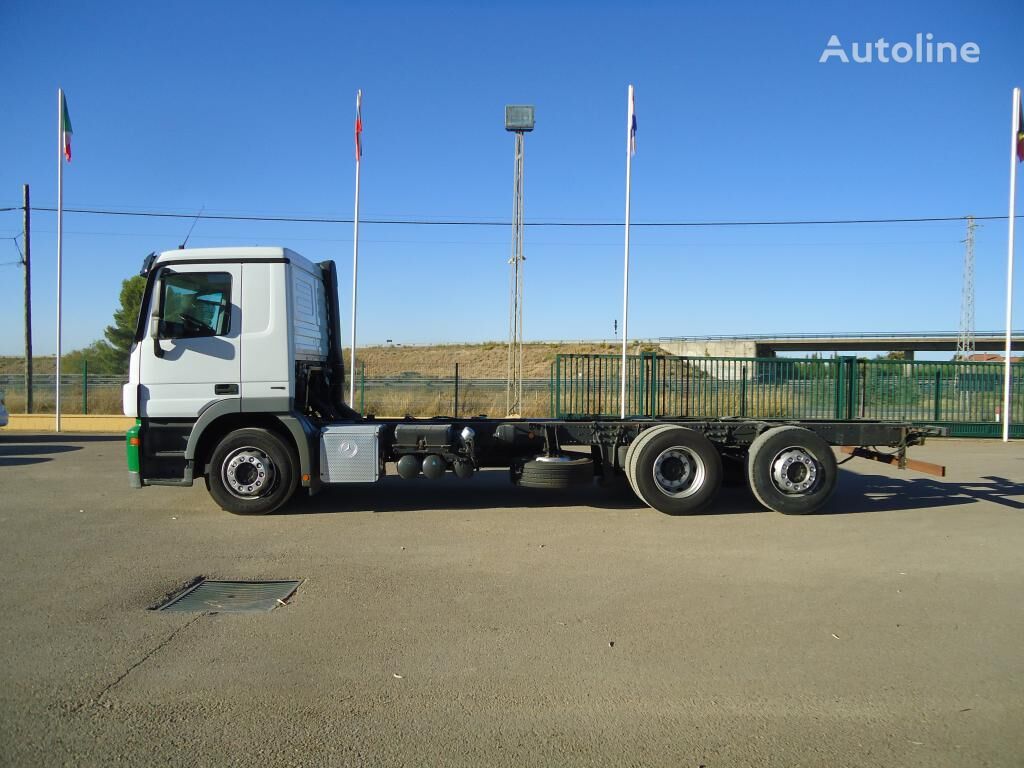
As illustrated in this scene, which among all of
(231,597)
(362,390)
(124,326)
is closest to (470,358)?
(124,326)

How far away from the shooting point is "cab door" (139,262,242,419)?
26.7 ft

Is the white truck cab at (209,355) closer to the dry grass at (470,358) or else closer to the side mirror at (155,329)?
the side mirror at (155,329)

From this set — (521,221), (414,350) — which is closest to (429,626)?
(521,221)

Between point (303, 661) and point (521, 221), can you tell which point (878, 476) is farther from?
point (521, 221)

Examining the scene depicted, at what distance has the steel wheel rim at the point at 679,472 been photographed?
8578mm

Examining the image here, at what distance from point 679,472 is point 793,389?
9.54 meters

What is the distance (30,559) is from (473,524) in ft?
13.7

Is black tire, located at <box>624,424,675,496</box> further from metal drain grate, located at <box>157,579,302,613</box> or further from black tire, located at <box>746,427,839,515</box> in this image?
metal drain grate, located at <box>157,579,302,613</box>

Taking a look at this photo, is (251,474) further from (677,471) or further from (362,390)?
(362,390)

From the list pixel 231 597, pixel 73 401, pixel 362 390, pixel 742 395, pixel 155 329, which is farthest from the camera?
pixel 73 401

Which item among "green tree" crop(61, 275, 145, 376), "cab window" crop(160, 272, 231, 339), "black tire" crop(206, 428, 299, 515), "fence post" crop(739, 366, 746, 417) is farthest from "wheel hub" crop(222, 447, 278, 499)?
"green tree" crop(61, 275, 145, 376)

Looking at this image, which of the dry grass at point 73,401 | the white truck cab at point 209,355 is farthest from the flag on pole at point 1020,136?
the dry grass at point 73,401

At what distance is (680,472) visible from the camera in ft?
28.4

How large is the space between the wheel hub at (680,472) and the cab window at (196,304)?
5231 mm
